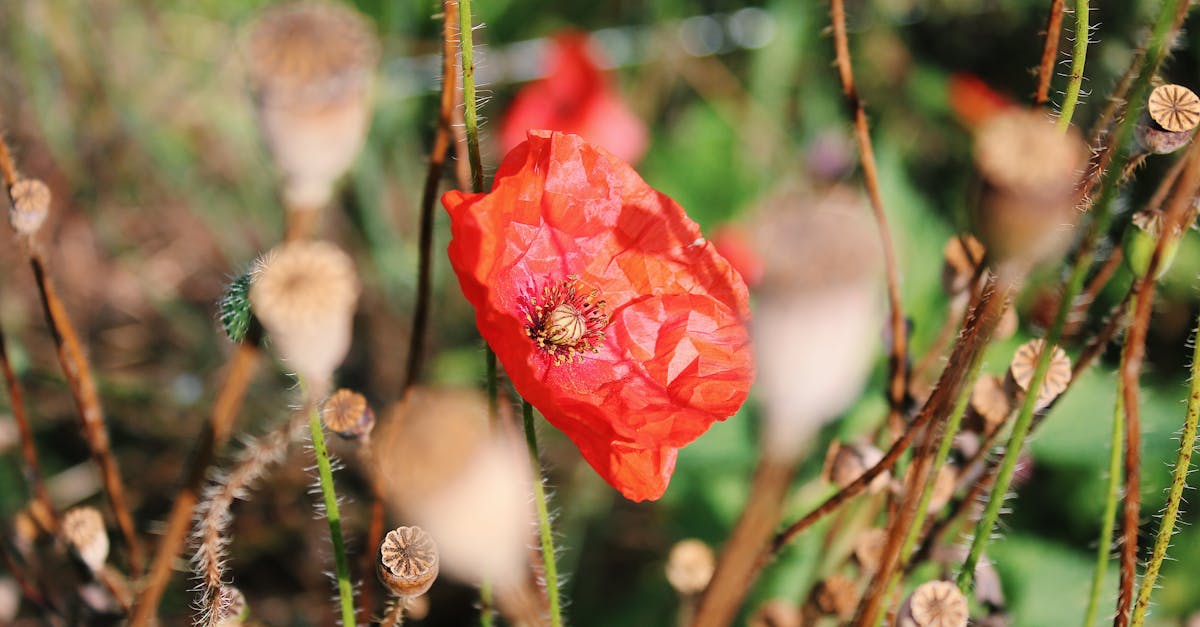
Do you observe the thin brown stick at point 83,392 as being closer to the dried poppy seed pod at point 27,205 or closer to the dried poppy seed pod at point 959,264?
the dried poppy seed pod at point 27,205

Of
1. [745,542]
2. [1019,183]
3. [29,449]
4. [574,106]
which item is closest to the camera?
[1019,183]

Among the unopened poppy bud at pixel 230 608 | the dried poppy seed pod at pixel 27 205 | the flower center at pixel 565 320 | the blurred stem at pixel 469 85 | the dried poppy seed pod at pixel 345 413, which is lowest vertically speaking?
the unopened poppy bud at pixel 230 608

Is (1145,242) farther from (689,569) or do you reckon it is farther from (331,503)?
(331,503)

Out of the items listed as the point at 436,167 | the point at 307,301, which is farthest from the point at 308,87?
the point at 436,167

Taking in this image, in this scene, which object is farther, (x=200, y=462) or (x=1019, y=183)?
(x=200, y=462)

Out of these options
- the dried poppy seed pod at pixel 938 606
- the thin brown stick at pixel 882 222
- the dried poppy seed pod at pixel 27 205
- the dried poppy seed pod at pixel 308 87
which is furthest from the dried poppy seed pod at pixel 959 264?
the dried poppy seed pod at pixel 27 205

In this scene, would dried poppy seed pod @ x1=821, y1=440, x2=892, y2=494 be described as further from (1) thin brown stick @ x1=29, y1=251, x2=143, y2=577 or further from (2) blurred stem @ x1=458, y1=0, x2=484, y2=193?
(1) thin brown stick @ x1=29, y1=251, x2=143, y2=577
